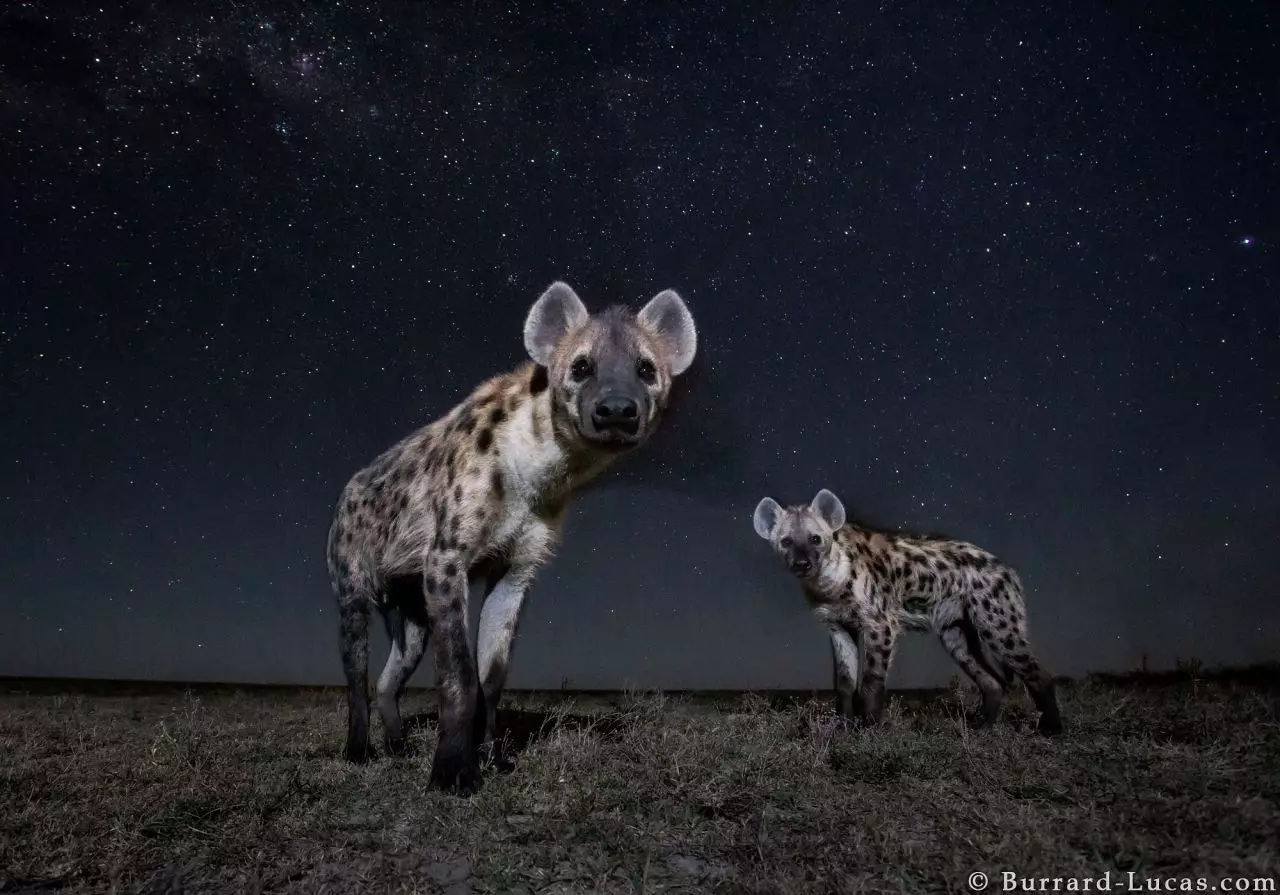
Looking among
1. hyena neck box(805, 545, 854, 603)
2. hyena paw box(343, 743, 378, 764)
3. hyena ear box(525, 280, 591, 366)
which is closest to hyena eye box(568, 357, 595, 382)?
hyena ear box(525, 280, 591, 366)

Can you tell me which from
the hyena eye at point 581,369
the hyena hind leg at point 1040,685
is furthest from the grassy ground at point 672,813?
the hyena eye at point 581,369

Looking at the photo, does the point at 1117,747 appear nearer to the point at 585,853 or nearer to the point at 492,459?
the point at 585,853

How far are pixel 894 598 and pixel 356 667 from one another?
441 centimetres

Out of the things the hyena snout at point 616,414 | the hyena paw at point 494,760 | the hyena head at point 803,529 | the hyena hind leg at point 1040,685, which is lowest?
the hyena paw at point 494,760

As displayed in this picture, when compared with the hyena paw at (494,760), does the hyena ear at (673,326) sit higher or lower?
higher

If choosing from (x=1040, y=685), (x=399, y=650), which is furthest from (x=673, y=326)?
(x=1040, y=685)

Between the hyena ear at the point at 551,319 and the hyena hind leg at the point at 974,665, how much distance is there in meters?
4.56

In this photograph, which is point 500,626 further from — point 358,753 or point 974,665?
point 974,665

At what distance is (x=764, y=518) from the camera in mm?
7836

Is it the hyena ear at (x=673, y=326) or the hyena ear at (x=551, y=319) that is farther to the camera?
the hyena ear at (x=673, y=326)

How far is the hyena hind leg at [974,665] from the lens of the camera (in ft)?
21.6

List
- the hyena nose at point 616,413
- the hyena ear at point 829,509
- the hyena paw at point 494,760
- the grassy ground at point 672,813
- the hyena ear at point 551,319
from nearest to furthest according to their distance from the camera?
1. the grassy ground at point 672,813
2. the hyena nose at point 616,413
3. the hyena paw at point 494,760
4. the hyena ear at point 551,319
5. the hyena ear at point 829,509

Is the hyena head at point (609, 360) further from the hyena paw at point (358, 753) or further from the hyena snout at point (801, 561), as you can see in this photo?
the hyena snout at point (801, 561)

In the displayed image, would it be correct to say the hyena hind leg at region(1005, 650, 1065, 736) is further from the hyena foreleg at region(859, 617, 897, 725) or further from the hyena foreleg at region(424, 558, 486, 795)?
the hyena foreleg at region(424, 558, 486, 795)
